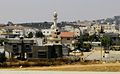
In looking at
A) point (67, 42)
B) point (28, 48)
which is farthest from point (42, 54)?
point (67, 42)

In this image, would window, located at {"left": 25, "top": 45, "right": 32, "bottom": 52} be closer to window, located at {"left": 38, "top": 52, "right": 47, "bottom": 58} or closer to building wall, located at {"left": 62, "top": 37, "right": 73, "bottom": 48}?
window, located at {"left": 38, "top": 52, "right": 47, "bottom": 58}

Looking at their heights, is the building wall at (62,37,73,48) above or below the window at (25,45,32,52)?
below

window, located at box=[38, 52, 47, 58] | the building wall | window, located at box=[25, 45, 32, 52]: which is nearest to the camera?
window, located at box=[38, 52, 47, 58]

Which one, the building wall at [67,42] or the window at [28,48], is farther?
the building wall at [67,42]

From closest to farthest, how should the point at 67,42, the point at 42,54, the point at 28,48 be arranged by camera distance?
the point at 42,54 < the point at 28,48 < the point at 67,42

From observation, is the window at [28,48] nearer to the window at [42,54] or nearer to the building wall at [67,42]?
the window at [42,54]

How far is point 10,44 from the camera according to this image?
79.5 ft

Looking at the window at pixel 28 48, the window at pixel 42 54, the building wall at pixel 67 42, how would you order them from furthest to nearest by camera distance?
the building wall at pixel 67 42, the window at pixel 28 48, the window at pixel 42 54

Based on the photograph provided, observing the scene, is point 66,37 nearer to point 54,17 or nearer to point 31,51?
point 54,17

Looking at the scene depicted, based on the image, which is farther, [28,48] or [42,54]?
[28,48]

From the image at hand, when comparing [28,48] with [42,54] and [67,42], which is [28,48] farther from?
[67,42]

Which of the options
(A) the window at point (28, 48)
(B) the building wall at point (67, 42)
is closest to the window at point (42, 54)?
(A) the window at point (28, 48)

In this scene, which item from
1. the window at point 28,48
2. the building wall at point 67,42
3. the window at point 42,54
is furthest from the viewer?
the building wall at point 67,42

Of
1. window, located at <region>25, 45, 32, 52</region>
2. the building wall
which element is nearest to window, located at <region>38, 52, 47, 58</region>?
window, located at <region>25, 45, 32, 52</region>
